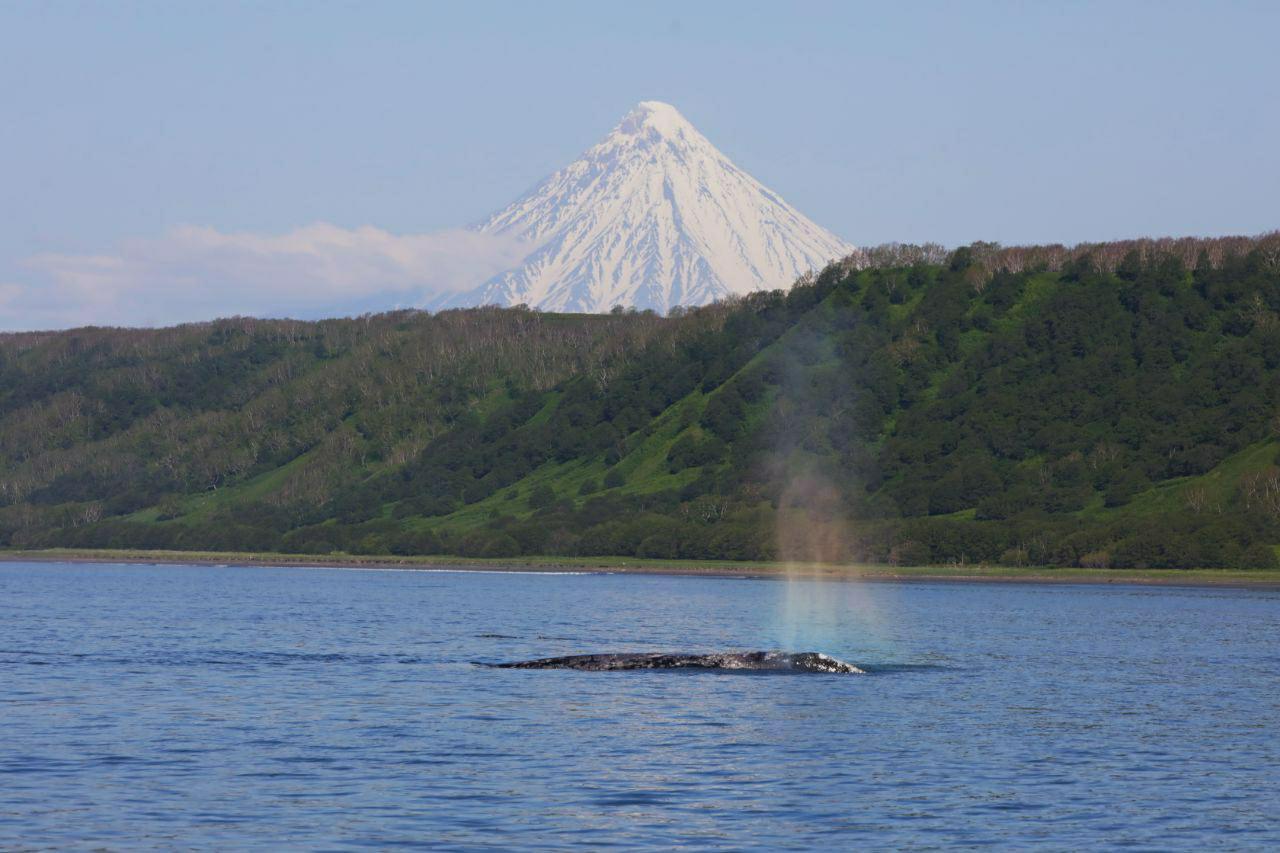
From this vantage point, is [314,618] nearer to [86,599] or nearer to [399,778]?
[86,599]

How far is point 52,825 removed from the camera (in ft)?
135

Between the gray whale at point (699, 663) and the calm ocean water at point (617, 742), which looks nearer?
the calm ocean water at point (617, 742)

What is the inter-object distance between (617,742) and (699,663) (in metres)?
27.2

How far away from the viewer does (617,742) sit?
57.4 m

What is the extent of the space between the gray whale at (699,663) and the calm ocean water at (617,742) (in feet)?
6.22

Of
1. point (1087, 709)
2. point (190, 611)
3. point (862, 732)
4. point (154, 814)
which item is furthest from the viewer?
point (190, 611)

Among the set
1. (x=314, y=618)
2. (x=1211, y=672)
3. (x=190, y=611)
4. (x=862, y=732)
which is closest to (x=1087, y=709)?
(x=862, y=732)

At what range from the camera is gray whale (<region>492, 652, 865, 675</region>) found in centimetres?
8338

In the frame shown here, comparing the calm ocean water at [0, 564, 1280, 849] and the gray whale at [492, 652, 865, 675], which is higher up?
the gray whale at [492, 652, 865, 675]

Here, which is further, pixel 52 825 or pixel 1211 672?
pixel 1211 672

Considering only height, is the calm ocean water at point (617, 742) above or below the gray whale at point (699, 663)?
below

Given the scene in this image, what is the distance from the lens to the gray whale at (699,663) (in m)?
83.4

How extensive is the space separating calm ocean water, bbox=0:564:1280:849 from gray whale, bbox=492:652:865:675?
1896mm

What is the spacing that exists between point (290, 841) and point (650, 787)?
40.3ft
